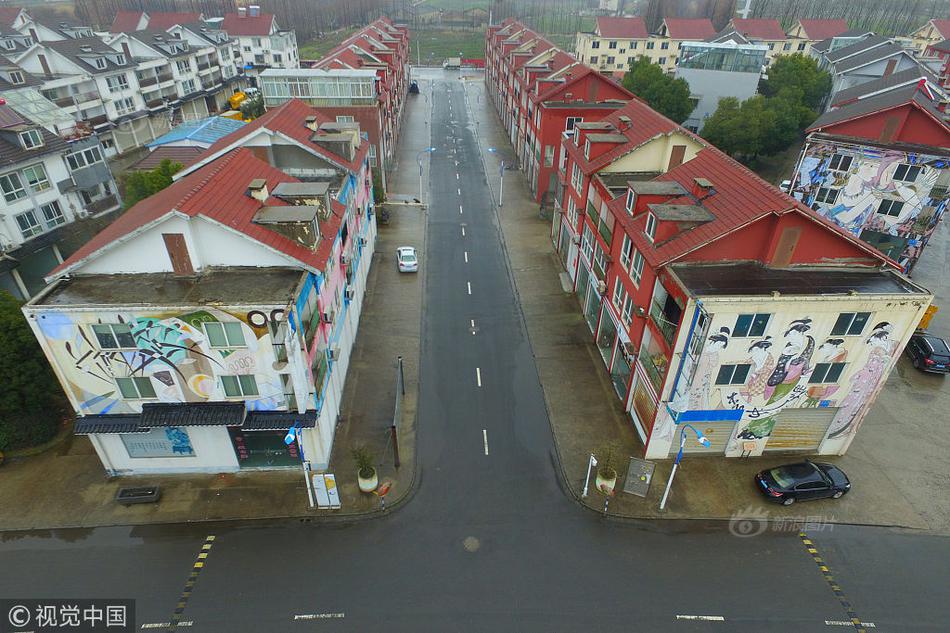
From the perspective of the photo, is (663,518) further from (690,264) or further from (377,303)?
(377,303)

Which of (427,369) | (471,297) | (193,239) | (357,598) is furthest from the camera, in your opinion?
(471,297)

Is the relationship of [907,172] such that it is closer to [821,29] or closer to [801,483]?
[801,483]

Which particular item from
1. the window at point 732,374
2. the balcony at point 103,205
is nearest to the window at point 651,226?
the window at point 732,374

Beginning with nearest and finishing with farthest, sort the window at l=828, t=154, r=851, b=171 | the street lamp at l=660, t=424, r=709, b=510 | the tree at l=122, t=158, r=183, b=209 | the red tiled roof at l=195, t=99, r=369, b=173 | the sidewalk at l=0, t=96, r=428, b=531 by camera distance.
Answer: the sidewalk at l=0, t=96, r=428, b=531 → the street lamp at l=660, t=424, r=709, b=510 → the red tiled roof at l=195, t=99, r=369, b=173 → the tree at l=122, t=158, r=183, b=209 → the window at l=828, t=154, r=851, b=171

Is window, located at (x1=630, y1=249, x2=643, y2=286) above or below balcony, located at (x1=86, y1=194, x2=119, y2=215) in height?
above

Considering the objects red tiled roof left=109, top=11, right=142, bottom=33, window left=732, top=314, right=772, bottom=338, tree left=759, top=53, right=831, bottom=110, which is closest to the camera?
window left=732, top=314, right=772, bottom=338

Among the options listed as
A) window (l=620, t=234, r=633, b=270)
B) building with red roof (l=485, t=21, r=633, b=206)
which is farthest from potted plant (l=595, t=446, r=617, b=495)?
building with red roof (l=485, t=21, r=633, b=206)

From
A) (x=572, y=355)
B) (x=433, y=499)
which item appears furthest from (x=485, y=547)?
(x=572, y=355)

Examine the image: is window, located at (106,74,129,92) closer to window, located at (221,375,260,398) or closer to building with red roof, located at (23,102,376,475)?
building with red roof, located at (23,102,376,475)
